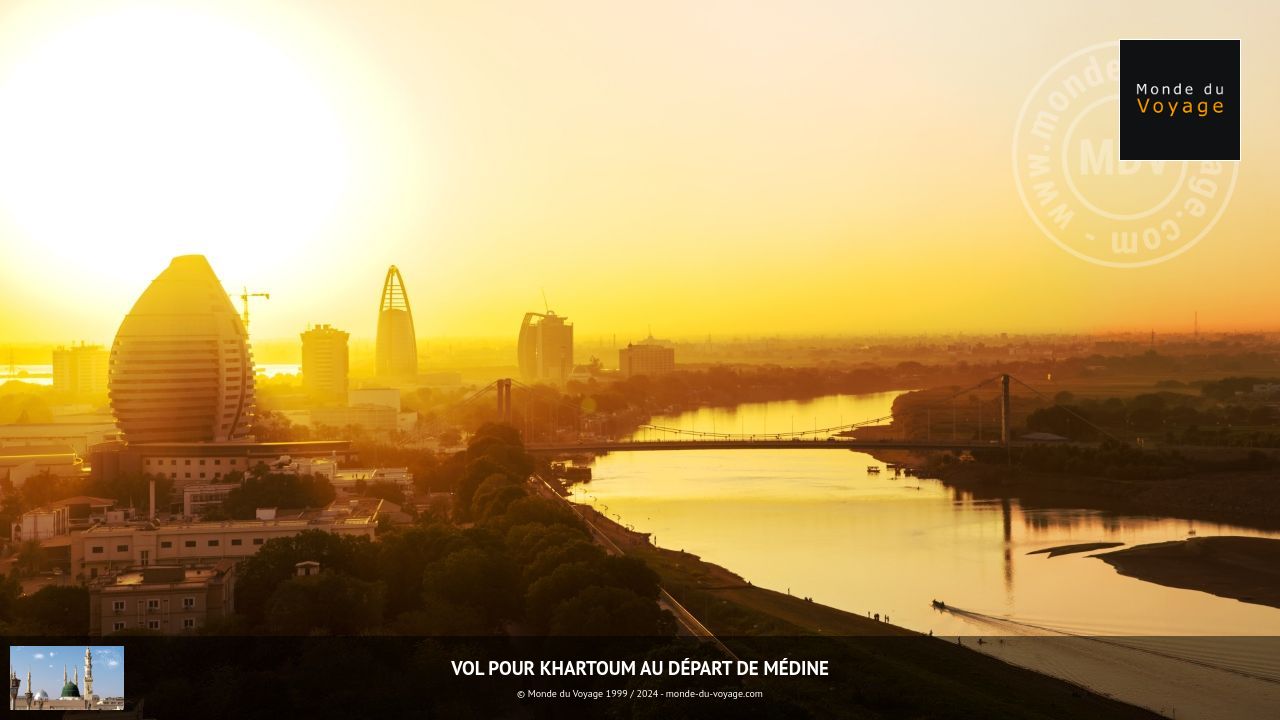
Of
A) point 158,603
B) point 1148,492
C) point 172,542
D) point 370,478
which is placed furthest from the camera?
point 1148,492

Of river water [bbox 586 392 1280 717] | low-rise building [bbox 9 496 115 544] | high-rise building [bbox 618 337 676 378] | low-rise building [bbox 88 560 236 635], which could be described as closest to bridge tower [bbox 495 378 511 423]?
river water [bbox 586 392 1280 717]

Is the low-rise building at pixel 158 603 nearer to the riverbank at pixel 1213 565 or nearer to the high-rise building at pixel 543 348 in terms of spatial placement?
the riverbank at pixel 1213 565

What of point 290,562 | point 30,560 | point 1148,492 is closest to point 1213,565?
point 1148,492

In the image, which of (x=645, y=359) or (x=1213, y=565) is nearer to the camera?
(x=1213, y=565)

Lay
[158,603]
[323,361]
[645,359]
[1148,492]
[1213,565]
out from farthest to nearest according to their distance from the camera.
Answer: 1. [645,359]
2. [323,361]
3. [1148,492]
4. [1213,565]
5. [158,603]

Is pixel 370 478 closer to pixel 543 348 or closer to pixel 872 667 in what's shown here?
pixel 872 667

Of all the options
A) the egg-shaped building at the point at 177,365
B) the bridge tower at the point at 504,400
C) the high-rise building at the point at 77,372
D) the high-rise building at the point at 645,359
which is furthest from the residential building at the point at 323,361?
the egg-shaped building at the point at 177,365

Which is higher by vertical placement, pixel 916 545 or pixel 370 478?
pixel 370 478
